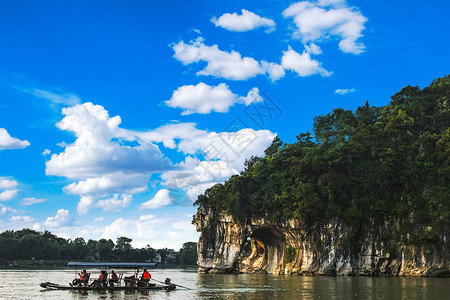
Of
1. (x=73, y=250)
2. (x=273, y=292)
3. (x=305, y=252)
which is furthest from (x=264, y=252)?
(x=73, y=250)

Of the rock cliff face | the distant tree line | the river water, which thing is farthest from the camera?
the distant tree line

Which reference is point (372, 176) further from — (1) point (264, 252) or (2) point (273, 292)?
(2) point (273, 292)

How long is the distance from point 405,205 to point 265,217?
1551 centimetres

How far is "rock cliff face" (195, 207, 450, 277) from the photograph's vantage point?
1681 inches

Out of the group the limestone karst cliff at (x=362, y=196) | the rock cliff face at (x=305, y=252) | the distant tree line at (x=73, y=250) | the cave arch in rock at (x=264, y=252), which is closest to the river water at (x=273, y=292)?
the rock cliff face at (x=305, y=252)

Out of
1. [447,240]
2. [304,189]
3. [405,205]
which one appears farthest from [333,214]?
[447,240]

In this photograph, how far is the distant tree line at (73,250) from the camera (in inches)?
3051

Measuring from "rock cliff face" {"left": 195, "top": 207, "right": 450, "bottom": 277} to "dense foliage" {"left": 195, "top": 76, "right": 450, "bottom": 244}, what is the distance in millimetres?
1446

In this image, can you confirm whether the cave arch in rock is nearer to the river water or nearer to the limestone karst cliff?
the limestone karst cliff

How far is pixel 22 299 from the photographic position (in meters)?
20.8

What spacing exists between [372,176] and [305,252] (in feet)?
36.3

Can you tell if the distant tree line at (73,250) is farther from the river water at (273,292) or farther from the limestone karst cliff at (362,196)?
the river water at (273,292)

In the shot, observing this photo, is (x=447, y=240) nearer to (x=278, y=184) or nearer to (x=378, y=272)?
(x=378, y=272)

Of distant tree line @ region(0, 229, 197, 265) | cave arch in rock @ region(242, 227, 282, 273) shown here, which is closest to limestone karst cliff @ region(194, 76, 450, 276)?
cave arch in rock @ region(242, 227, 282, 273)
